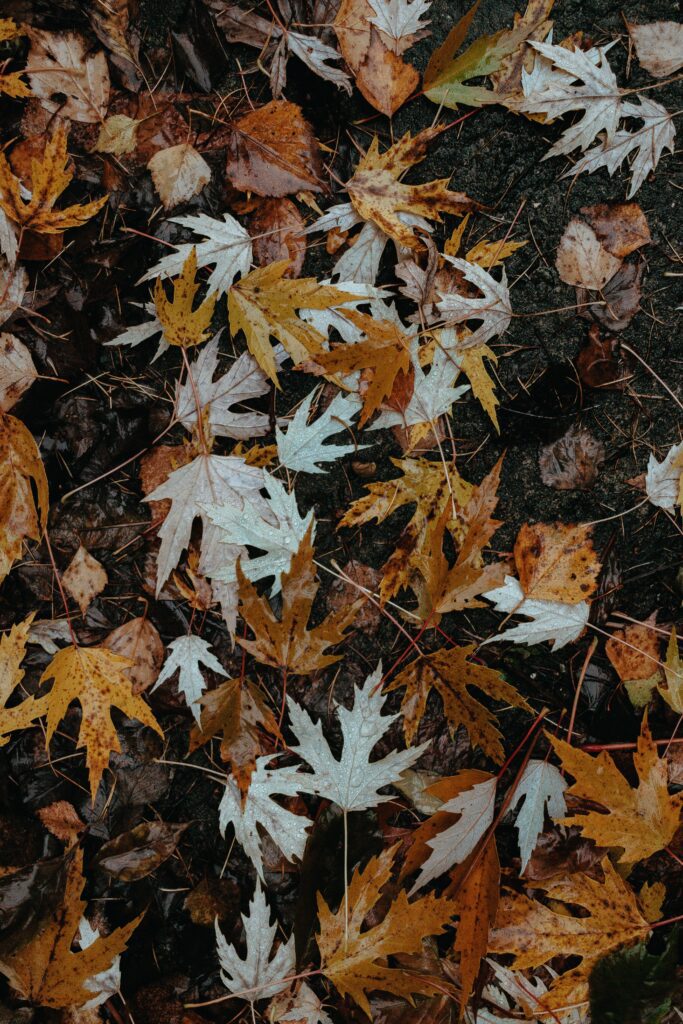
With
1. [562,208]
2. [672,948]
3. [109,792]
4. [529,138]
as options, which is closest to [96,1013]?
[109,792]

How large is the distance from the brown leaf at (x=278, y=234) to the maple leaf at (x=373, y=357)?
8.9 inches

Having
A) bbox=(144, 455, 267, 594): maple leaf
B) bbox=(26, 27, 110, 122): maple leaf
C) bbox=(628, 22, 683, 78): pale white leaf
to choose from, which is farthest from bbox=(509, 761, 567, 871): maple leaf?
bbox=(26, 27, 110, 122): maple leaf

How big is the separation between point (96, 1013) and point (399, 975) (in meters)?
0.72

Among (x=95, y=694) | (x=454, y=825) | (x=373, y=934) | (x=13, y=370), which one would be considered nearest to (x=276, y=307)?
(x=13, y=370)

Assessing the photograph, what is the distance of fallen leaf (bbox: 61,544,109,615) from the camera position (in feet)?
4.88

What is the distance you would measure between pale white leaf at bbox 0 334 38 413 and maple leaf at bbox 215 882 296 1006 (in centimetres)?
124

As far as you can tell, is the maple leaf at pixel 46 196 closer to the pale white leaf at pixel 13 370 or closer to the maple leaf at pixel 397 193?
the pale white leaf at pixel 13 370

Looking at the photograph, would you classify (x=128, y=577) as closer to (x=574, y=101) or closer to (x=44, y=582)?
(x=44, y=582)

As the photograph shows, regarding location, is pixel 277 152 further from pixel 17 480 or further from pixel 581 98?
pixel 17 480

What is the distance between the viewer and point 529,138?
1.45 m

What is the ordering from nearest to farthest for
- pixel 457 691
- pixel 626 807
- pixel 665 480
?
pixel 626 807
pixel 457 691
pixel 665 480

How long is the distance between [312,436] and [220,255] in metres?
0.47

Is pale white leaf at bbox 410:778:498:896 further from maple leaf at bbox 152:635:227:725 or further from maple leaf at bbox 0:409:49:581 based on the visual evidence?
maple leaf at bbox 0:409:49:581

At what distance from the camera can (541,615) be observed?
143 centimetres
